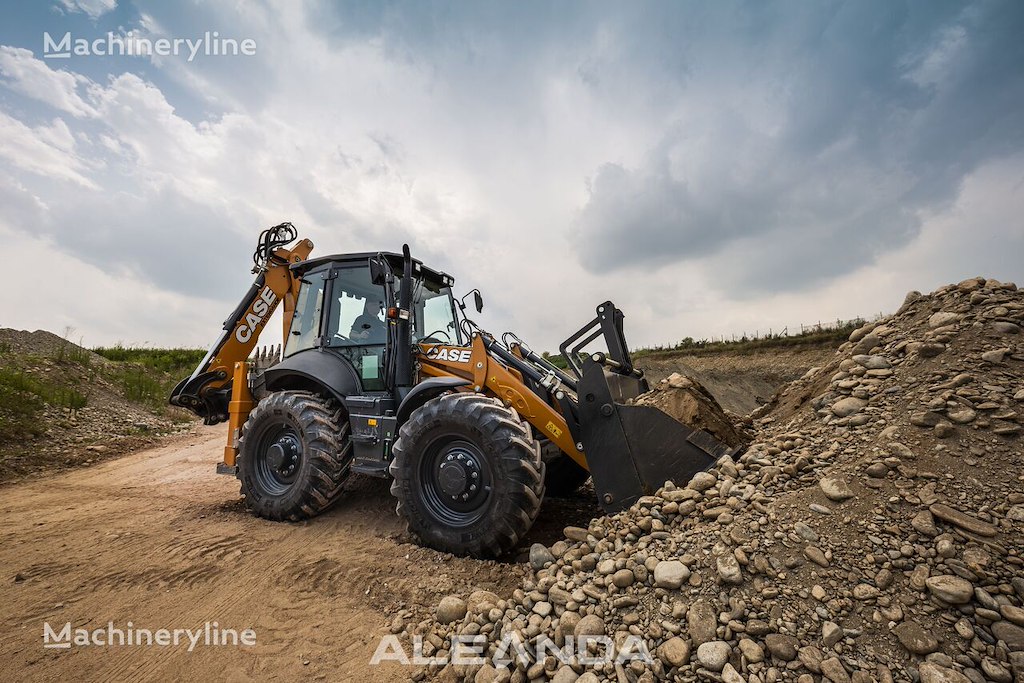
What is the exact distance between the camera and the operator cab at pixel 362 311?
5512 mm

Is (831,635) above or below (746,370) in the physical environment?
below

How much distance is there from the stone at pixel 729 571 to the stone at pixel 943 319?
2.66m

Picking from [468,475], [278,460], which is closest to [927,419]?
[468,475]

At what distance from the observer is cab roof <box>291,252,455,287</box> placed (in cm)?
579

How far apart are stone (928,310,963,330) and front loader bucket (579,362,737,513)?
1.83 metres

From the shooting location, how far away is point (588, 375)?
3.97 meters

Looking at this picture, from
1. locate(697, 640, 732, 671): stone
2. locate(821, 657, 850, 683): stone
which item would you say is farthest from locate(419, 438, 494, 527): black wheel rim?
locate(821, 657, 850, 683): stone

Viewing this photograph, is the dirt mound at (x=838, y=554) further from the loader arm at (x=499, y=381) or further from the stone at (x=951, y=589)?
the loader arm at (x=499, y=381)

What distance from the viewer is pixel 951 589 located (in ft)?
7.07

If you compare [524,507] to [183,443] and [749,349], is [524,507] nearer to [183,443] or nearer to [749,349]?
[183,443]

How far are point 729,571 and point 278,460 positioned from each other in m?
4.68

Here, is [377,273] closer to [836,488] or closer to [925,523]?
[836,488]

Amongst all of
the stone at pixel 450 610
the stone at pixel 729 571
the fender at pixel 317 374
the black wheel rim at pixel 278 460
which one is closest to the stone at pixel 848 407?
the stone at pixel 729 571

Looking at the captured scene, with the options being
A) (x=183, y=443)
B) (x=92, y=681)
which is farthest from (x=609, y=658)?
(x=183, y=443)
